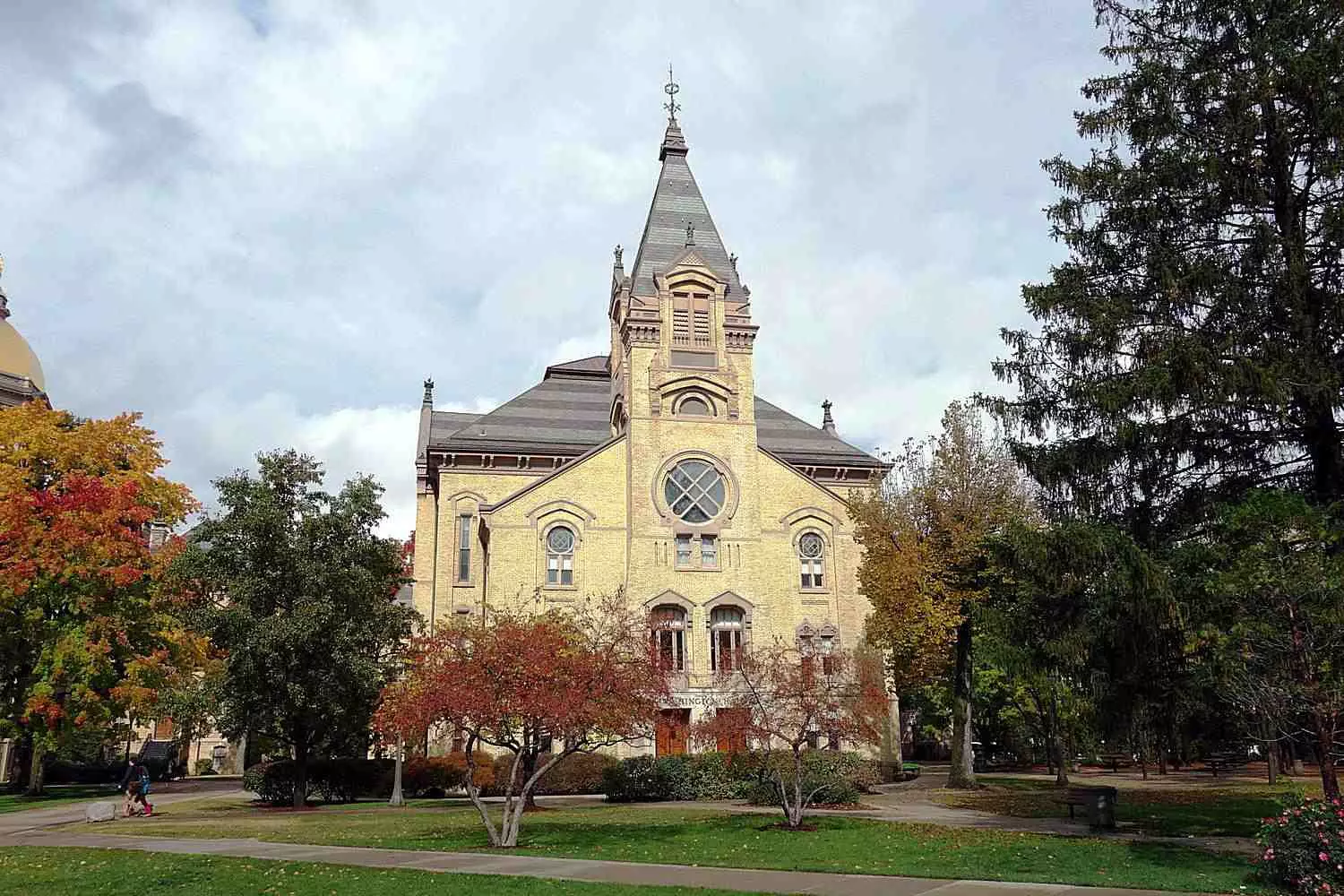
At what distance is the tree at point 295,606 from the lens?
28.2 meters

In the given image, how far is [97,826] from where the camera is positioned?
24.2 m

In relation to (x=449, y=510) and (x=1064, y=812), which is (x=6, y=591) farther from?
(x=1064, y=812)

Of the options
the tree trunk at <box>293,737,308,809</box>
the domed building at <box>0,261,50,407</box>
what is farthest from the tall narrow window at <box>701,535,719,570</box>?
the domed building at <box>0,261,50,407</box>

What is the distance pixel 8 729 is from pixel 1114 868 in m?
33.7

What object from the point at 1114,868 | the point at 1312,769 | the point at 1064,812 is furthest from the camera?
the point at 1312,769

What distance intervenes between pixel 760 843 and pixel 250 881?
907 centimetres

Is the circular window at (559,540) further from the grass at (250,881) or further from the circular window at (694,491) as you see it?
the grass at (250,881)

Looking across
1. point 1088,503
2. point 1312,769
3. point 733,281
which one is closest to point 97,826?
point 1088,503

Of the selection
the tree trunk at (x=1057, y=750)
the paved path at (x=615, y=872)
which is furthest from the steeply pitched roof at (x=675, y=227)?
the paved path at (x=615, y=872)

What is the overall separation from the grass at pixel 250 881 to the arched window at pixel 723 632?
2380 cm

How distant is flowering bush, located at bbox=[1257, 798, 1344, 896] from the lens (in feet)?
40.8

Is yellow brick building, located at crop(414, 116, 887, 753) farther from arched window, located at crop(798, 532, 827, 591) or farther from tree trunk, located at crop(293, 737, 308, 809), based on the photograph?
tree trunk, located at crop(293, 737, 308, 809)

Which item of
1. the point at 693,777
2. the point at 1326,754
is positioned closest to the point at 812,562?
the point at 693,777

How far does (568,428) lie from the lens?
48.6 metres
